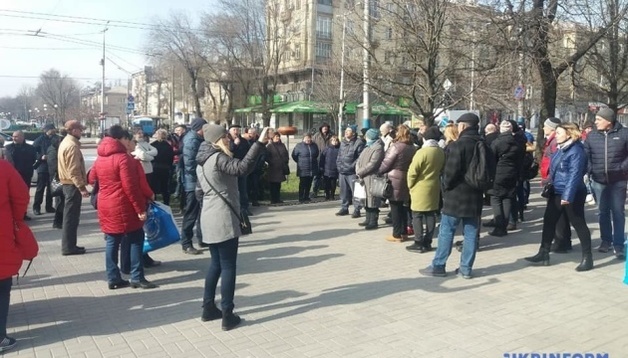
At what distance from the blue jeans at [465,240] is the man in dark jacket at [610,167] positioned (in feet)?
7.46

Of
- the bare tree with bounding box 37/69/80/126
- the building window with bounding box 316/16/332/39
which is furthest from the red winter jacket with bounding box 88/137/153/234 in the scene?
the bare tree with bounding box 37/69/80/126

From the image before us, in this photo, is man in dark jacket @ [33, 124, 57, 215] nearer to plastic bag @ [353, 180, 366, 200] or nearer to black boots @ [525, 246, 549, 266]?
plastic bag @ [353, 180, 366, 200]

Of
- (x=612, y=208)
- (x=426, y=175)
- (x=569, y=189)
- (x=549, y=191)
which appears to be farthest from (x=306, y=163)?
(x=569, y=189)

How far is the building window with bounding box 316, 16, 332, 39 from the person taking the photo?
57.6m

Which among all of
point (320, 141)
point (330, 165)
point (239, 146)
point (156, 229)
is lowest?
point (156, 229)

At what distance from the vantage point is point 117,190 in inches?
230

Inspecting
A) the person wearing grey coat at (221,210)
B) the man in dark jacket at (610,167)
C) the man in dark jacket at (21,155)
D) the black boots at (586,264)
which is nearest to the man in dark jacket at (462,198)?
the black boots at (586,264)

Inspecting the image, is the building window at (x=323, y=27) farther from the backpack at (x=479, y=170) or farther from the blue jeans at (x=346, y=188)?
the backpack at (x=479, y=170)

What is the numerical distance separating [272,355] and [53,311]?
2.50m

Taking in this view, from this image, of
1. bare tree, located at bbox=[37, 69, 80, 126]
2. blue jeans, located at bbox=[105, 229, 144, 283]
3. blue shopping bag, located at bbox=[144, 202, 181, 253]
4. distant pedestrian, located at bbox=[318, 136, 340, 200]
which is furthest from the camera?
bare tree, located at bbox=[37, 69, 80, 126]

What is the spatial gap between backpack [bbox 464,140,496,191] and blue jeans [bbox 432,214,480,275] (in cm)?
46

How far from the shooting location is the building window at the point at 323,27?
2269 inches

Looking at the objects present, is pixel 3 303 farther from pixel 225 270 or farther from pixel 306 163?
pixel 306 163

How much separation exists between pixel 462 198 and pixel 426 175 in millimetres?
1251
